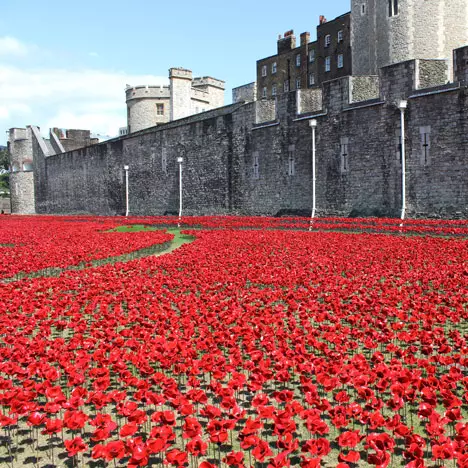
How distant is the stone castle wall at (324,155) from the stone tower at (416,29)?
230 centimetres

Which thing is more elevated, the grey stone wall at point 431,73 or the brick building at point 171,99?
the brick building at point 171,99

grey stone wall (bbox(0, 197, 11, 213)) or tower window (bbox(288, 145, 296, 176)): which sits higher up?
tower window (bbox(288, 145, 296, 176))

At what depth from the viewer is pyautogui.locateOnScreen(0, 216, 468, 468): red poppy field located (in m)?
3.08

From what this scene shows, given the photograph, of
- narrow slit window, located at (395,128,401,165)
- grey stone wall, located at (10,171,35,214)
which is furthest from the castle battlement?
narrow slit window, located at (395,128,401,165)

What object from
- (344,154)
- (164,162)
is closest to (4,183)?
(164,162)

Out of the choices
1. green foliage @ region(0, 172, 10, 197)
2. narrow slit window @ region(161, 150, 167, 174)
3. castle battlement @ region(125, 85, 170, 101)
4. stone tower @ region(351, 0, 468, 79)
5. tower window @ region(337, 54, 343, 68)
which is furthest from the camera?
green foliage @ region(0, 172, 10, 197)

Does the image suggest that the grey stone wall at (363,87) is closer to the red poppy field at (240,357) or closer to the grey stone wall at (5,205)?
the red poppy field at (240,357)

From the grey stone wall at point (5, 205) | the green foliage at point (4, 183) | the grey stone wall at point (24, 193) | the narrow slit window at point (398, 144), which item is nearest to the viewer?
the narrow slit window at point (398, 144)

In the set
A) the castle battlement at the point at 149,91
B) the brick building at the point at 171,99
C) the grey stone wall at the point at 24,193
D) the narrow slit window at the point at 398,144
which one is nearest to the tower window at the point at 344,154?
the narrow slit window at the point at 398,144

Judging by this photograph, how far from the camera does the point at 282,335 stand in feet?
18.4

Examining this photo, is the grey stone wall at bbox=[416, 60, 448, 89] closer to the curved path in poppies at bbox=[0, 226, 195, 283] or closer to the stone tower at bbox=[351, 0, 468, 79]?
the stone tower at bbox=[351, 0, 468, 79]

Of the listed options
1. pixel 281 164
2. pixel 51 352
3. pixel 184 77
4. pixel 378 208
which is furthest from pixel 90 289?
Result: pixel 184 77

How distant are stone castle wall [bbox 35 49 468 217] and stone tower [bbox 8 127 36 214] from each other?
893 inches

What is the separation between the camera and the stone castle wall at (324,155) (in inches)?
789
